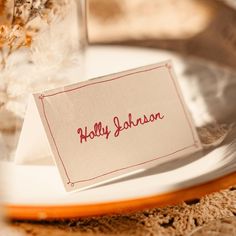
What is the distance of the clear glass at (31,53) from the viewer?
1.94ft

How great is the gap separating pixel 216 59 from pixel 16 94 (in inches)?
16.3

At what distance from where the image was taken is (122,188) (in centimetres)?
52

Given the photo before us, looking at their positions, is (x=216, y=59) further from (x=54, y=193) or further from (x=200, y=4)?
(x=54, y=193)

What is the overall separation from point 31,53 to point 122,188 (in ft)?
0.63

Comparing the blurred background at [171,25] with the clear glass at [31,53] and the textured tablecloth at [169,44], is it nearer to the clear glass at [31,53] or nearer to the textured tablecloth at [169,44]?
the textured tablecloth at [169,44]

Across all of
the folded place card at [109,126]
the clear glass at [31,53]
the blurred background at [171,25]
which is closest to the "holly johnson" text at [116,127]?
the folded place card at [109,126]

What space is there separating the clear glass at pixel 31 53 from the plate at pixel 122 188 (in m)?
0.06

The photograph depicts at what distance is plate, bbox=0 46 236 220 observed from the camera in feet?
1.55

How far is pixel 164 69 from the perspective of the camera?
61cm

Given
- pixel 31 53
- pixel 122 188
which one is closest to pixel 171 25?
pixel 31 53

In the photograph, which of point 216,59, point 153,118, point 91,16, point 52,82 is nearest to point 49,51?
point 52,82

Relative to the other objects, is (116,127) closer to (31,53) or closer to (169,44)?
(31,53)

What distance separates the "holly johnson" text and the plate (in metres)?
0.05

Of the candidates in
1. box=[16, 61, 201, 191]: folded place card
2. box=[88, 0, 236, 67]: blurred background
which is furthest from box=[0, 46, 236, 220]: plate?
box=[88, 0, 236, 67]: blurred background
